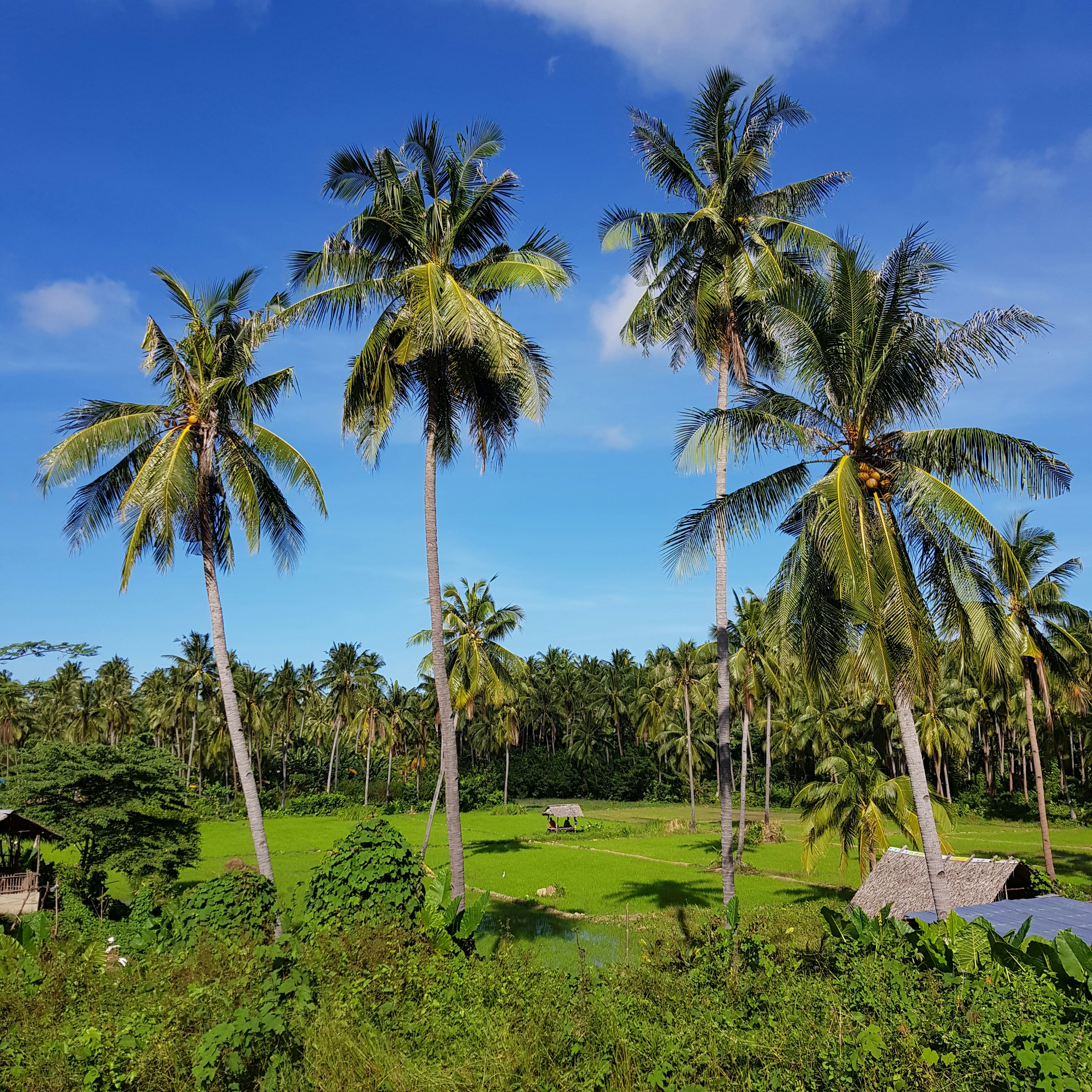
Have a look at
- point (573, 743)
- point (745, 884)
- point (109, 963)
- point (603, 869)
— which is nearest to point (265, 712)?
point (573, 743)

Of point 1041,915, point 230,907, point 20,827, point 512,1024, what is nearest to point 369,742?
point 20,827

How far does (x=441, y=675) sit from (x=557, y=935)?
10049mm

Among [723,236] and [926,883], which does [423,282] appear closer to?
[723,236]

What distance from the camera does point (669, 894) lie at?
26.9 meters

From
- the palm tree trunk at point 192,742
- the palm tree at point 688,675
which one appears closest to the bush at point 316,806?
the palm tree trunk at point 192,742

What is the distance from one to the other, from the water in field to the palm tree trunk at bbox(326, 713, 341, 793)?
38.6m

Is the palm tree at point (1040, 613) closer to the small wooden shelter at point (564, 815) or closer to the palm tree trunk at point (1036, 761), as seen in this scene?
the palm tree trunk at point (1036, 761)

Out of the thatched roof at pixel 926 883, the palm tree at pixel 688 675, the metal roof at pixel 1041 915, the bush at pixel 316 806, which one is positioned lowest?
the bush at pixel 316 806

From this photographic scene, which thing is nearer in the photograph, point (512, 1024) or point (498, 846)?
point (512, 1024)

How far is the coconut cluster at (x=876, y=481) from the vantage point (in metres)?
14.2

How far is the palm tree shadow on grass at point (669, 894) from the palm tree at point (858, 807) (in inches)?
145

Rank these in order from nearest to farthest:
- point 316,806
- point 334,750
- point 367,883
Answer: point 367,883 → point 316,806 → point 334,750

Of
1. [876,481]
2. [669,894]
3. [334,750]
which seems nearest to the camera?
[876,481]

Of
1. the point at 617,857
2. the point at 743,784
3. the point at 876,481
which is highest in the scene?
the point at 876,481
